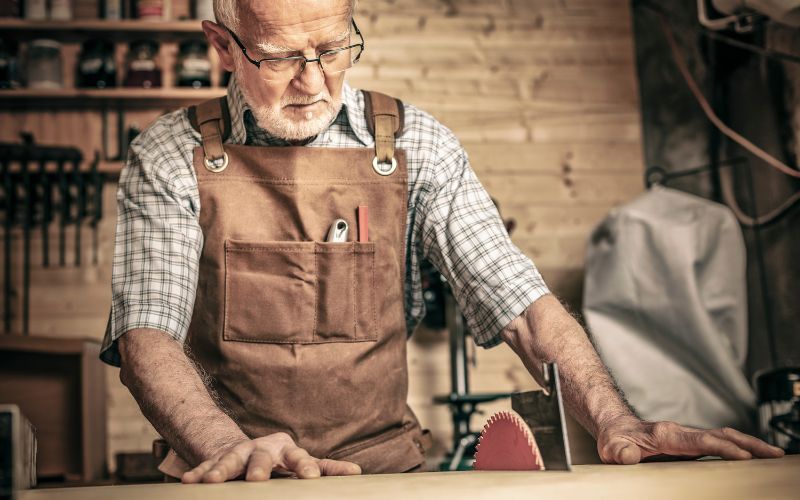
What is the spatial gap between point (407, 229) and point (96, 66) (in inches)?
83.1

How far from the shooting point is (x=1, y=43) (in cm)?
323

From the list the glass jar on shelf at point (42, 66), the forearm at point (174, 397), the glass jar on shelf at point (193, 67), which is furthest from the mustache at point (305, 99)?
the glass jar on shelf at point (42, 66)

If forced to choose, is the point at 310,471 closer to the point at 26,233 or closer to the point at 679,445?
the point at 679,445

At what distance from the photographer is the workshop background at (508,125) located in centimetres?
302

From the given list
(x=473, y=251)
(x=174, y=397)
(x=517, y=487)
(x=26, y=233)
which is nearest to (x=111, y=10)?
(x=26, y=233)

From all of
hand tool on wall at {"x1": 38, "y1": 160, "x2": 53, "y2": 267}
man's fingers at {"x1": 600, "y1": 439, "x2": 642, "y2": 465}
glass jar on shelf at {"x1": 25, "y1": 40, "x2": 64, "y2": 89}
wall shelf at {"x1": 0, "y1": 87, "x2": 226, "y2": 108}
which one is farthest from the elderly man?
glass jar on shelf at {"x1": 25, "y1": 40, "x2": 64, "y2": 89}

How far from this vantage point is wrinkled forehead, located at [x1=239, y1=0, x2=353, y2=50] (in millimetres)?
1420

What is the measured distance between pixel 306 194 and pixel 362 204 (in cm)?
11

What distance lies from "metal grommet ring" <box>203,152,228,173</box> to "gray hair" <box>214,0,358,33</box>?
0.23m

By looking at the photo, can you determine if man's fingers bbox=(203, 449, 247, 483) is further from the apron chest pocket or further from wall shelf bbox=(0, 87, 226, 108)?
wall shelf bbox=(0, 87, 226, 108)

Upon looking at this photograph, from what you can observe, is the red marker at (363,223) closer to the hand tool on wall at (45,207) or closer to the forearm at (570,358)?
the forearm at (570,358)

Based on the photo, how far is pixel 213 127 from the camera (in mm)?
1579

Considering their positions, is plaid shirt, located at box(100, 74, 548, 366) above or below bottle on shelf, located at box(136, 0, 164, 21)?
below

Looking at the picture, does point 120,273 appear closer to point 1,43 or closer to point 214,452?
point 214,452
